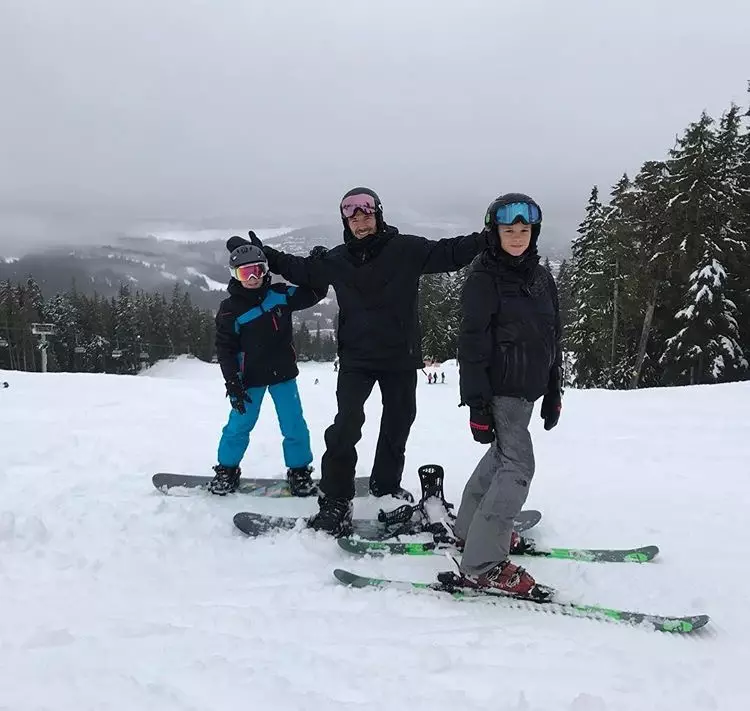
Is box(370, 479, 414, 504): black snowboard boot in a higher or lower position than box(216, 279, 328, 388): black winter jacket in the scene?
lower

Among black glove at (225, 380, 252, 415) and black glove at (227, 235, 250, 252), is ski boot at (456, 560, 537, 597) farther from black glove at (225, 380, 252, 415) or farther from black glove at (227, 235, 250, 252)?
black glove at (227, 235, 250, 252)

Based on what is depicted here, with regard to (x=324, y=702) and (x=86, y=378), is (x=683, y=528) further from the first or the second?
(x=86, y=378)

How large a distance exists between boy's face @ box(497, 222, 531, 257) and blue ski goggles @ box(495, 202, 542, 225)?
28 mm

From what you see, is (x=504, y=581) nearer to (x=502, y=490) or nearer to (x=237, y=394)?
(x=502, y=490)

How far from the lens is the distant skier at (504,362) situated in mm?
3053

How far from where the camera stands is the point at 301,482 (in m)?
4.70

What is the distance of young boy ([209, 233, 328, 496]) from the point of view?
4.45m

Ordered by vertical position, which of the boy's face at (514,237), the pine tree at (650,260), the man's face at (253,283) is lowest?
the man's face at (253,283)

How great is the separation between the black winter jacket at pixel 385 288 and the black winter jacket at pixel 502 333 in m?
0.76

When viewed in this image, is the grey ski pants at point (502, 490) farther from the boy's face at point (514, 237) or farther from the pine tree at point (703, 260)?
the pine tree at point (703, 260)

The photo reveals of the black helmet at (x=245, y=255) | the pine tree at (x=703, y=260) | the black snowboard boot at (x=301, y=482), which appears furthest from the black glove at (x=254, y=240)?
the pine tree at (x=703, y=260)

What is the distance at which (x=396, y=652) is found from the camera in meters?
2.42

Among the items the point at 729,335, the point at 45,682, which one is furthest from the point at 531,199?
the point at 729,335

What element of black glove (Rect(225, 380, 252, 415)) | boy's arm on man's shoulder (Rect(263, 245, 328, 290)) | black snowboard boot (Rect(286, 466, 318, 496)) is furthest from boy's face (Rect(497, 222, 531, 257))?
black snowboard boot (Rect(286, 466, 318, 496))
